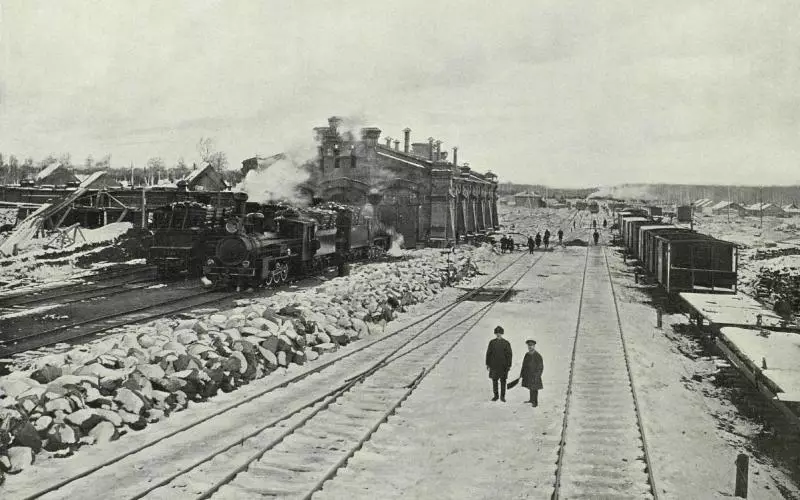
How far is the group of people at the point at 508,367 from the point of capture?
9.92m

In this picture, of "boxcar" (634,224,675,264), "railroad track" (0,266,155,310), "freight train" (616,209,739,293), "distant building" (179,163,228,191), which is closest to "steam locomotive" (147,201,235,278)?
"railroad track" (0,266,155,310)

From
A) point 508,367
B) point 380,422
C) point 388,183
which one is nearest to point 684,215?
point 388,183

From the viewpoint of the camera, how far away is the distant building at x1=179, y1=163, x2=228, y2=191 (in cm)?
4497

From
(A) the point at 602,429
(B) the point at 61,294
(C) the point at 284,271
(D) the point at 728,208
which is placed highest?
(D) the point at 728,208

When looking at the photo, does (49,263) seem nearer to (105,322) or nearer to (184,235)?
(184,235)

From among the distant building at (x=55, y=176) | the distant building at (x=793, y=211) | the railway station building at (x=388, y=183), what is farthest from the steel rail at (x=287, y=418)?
the distant building at (x=793, y=211)

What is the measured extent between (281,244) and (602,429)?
15.2 meters

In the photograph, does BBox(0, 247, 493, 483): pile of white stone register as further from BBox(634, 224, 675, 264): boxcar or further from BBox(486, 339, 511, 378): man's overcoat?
BBox(634, 224, 675, 264): boxcar

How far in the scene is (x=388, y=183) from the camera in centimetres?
3709

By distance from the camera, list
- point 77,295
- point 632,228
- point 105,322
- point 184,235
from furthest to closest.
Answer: point 632,228, point 184,235, point 77,295, point 105,322

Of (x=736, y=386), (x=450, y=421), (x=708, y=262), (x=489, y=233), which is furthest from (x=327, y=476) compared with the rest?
(x=489, y=233)

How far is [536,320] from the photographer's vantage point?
58.1ft

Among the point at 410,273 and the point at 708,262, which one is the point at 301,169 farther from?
the point at 708,262

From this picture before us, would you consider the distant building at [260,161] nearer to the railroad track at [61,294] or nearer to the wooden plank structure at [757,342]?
the railroad track at [61,294]
